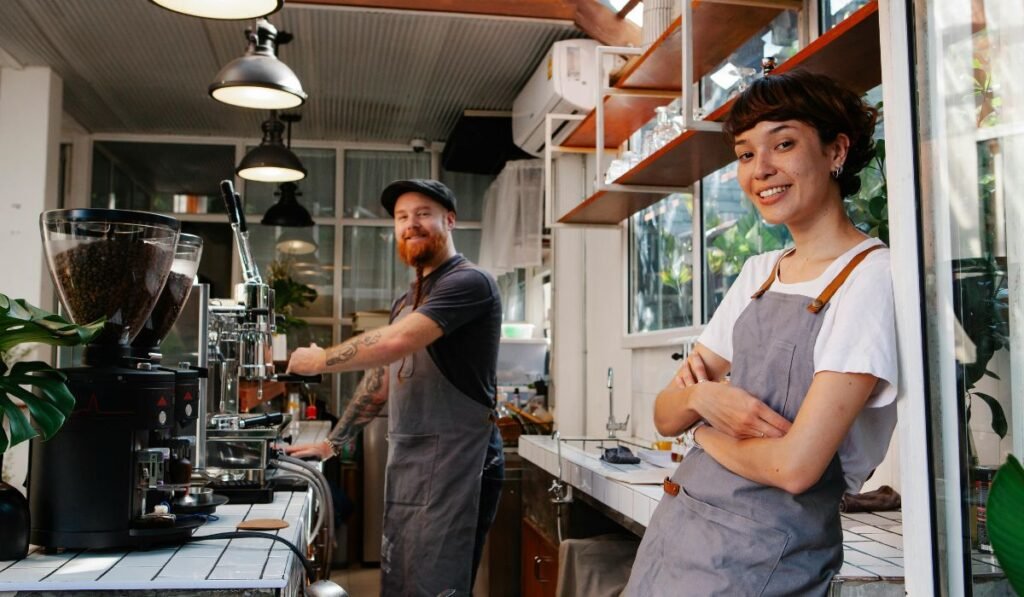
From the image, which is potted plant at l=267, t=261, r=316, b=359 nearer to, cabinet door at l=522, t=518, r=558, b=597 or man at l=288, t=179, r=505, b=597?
cabinet door at l=522, t=518, r=558, b=597

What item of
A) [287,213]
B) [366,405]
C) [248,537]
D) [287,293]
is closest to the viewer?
[248,537]

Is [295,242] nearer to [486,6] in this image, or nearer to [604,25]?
[486,6]

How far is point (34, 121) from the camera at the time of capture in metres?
5.83

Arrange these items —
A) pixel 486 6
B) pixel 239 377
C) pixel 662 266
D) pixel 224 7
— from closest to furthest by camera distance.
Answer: pixel 239 377 < pixel 224 7 < pixel 662 266 < pixel 486 6

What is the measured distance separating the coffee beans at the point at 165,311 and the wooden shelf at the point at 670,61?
1686mm

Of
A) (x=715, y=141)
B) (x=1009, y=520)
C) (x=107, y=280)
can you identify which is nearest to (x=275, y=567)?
(x=107, y=280)

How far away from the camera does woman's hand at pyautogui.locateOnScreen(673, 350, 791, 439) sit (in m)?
1.34

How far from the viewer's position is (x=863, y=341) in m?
1.23

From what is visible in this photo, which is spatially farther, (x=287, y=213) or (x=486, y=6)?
(x=287, y=213)

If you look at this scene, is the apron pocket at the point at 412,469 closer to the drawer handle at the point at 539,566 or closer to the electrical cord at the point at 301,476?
the electrical cord at the point at 301,476

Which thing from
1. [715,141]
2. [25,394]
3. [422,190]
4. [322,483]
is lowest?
[322,483]

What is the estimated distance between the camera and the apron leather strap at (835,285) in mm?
1319

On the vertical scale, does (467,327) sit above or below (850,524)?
above

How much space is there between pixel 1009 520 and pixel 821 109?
2.20ft
